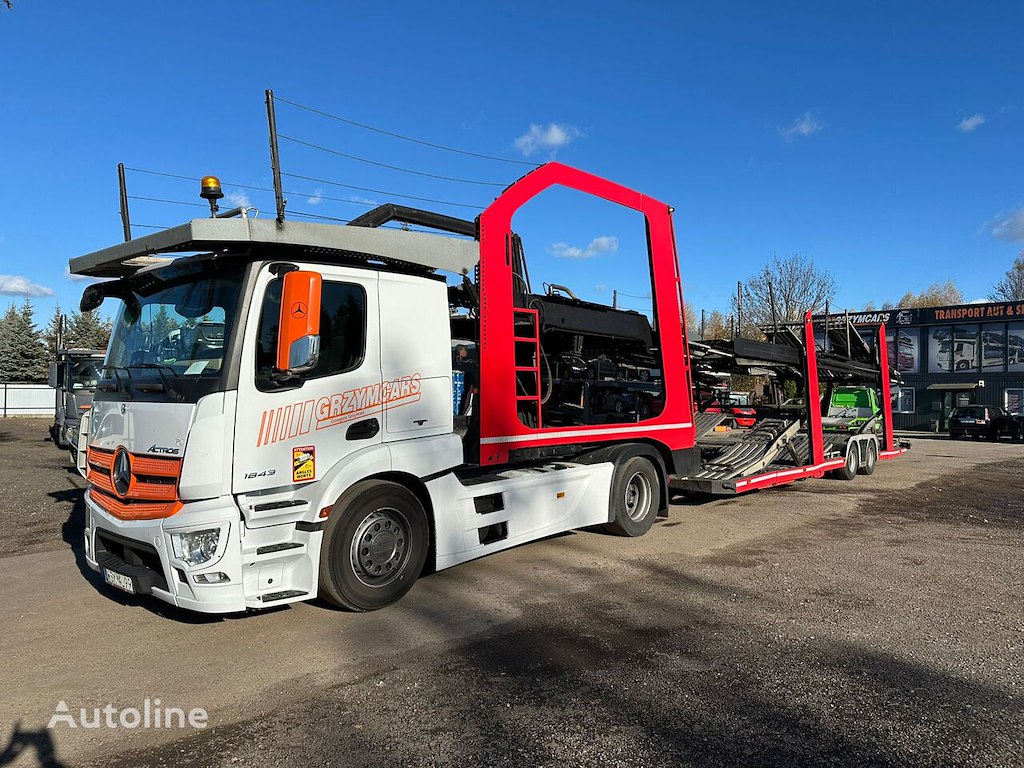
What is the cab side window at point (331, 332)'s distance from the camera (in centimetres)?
460

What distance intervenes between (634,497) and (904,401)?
38.0 meters

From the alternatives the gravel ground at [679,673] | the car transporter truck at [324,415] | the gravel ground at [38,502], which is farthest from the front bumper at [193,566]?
the gravel ground at [38,502]

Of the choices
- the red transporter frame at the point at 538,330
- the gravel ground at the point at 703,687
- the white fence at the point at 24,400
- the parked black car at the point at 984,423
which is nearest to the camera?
the gravel ground at the point at 703,687

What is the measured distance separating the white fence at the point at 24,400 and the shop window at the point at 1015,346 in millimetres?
53656

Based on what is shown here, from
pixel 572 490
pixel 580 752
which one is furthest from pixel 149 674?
pixel 572 490

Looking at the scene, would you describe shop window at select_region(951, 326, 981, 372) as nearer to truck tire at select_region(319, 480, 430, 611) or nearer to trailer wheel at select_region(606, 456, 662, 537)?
trailer wheel at select_region(606, 456, 662, 537)

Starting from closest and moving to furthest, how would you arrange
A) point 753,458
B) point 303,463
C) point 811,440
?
point 303,463, point 753,458, point 811,440

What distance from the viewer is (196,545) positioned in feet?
14.2

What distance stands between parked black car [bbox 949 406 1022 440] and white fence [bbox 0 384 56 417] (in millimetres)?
46823

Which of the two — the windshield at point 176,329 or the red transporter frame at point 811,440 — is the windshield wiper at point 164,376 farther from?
the red transporter frame at point 811,440

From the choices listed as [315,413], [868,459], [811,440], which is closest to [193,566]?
[315,413]

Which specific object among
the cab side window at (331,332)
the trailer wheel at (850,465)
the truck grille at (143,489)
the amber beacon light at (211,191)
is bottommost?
the trailer wheel at (850,465)

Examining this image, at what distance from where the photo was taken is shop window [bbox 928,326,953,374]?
127 ft
